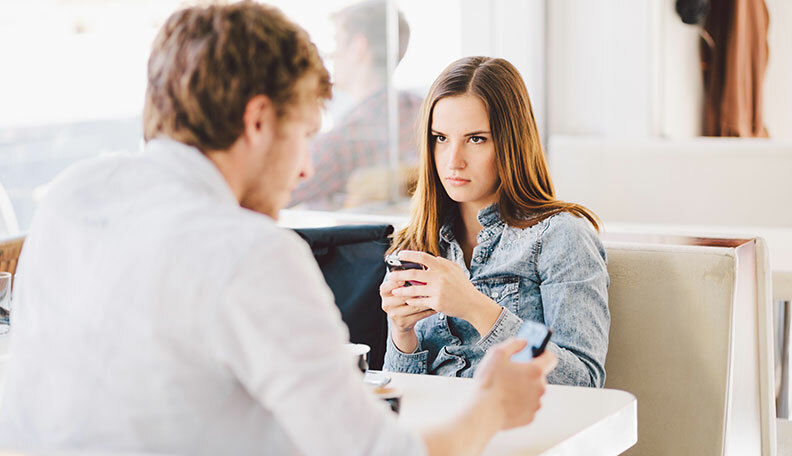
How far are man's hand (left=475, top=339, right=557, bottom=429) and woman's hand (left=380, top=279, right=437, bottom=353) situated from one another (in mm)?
536

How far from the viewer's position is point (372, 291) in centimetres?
204

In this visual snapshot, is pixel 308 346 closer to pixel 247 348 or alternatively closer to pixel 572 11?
pixel 247 348

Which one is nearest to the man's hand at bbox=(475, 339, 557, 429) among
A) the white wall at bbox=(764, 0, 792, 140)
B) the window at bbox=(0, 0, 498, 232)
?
the window at bbox=(0, 0, 498, 232)

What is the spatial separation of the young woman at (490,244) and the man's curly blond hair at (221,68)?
649 millimetres

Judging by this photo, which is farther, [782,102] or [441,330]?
[782,102]

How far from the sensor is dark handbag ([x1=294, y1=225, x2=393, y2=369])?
2.04m

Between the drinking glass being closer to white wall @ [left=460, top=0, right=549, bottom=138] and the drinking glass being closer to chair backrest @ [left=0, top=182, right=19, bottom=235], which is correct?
A: chair backrest @ [left=0, top=182, right=19, bottom=235]

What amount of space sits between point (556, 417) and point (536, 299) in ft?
1.42

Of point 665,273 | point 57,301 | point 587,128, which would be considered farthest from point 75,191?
point 587,128

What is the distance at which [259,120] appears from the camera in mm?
893

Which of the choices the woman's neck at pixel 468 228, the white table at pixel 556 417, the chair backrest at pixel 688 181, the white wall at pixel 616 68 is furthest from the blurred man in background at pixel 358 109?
the white table at pixel 556 417

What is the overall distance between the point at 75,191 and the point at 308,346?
12.0 inches

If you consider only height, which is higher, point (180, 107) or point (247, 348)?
point (180, 107)

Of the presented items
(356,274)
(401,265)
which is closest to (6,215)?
(356,274)
